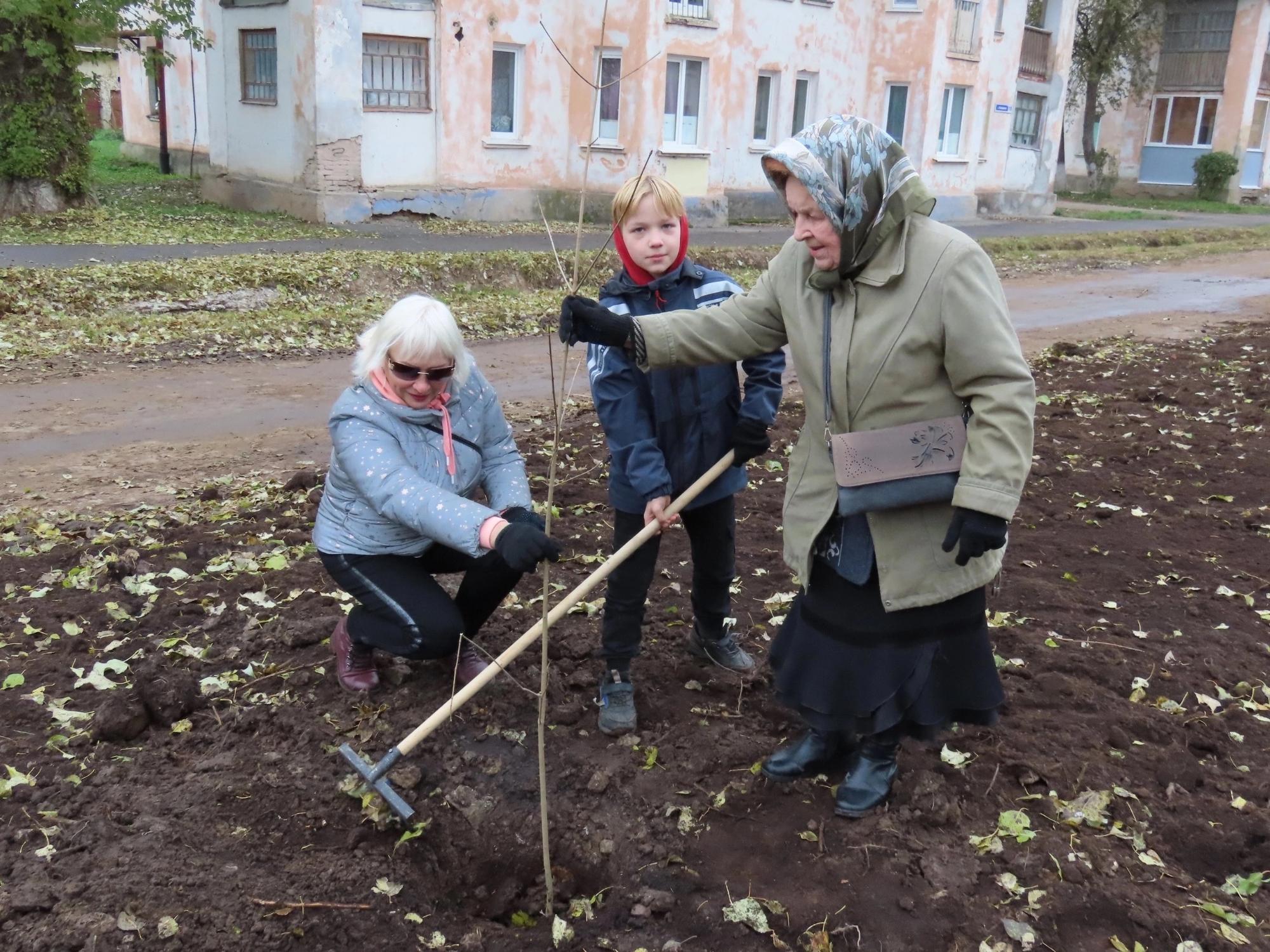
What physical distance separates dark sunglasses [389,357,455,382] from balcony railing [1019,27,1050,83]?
29377 mm

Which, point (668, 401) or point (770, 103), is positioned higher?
point (770, 103)

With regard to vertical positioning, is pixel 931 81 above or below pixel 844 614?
above

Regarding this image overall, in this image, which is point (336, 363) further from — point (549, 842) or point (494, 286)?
point (549, 842)

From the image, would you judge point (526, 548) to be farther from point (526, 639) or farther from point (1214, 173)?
point (1214, 173)

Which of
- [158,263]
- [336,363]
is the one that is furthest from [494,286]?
[336,363]

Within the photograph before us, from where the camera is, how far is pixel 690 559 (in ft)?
16.8

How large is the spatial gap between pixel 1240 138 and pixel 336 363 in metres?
36.7

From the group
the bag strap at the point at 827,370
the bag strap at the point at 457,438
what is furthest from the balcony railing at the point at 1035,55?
the bag strap at the point at 827,370

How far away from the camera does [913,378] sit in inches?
108

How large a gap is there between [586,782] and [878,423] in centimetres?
142

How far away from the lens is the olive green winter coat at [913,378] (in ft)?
8.62

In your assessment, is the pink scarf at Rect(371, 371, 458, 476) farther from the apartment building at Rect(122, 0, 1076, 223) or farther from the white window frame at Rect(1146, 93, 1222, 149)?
the white window frame at Rect(1146, 93, 1222, 149)

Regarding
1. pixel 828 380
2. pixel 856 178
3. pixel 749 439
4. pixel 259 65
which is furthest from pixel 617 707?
pixel 259 65

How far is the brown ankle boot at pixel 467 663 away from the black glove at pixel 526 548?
0.94 meters
